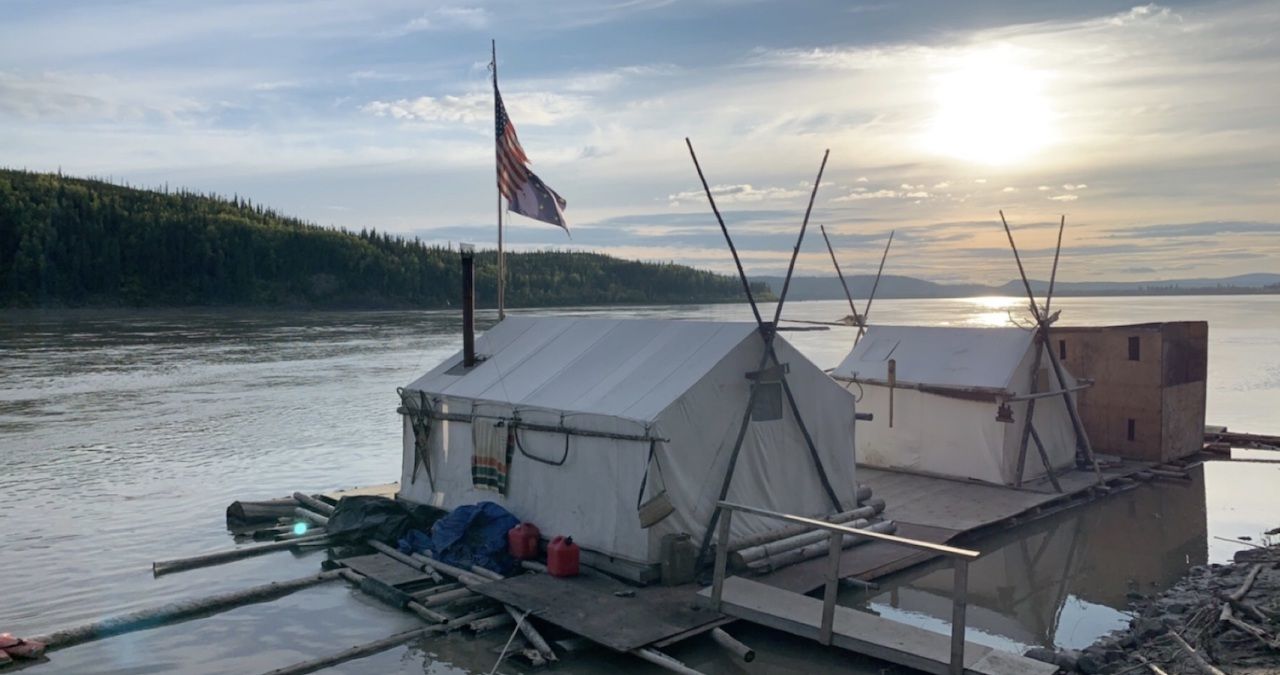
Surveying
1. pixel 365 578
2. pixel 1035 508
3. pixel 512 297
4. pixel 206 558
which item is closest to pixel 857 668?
pixel 365 578

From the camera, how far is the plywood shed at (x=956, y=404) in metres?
16.5

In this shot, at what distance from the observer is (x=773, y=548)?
1145 centimetres

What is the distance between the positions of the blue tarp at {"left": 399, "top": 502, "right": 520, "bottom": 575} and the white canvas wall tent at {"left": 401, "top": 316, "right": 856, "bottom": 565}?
0.43m

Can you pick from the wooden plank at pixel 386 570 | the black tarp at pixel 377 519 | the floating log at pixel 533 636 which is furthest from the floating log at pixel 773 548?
the black tarp at pixel 377 519

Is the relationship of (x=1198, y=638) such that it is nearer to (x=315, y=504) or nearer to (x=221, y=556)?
(x=221, y=556)

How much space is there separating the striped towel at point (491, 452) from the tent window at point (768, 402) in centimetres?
333

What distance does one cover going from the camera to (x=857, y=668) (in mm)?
9062

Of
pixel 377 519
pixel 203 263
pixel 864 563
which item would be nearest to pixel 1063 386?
pixel 864 563

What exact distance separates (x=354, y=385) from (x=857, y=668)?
111 ft

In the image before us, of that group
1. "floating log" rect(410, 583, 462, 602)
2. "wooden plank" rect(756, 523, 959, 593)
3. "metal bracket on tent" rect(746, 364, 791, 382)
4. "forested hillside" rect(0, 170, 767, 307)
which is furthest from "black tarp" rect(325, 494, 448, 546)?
"forested hillside" rect(0, 170, 767, 307)

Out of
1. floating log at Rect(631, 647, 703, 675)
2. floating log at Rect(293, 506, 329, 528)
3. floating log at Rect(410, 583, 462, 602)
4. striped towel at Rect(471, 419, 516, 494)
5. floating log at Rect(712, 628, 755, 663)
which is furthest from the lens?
floating log at Rect(293, 506, 329, 528)

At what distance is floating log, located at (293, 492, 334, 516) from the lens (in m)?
15.5

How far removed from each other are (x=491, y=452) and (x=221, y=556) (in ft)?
13.7

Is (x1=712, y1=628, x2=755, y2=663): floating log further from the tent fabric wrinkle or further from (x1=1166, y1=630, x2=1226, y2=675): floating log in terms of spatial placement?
the tent fabric wrinkle
